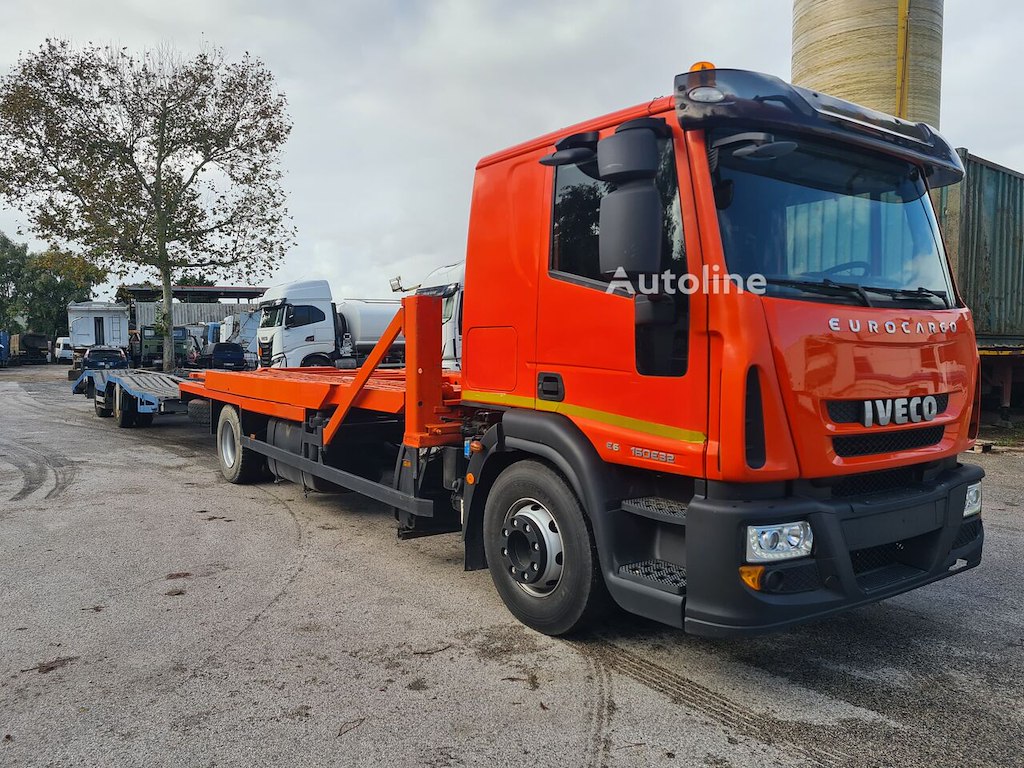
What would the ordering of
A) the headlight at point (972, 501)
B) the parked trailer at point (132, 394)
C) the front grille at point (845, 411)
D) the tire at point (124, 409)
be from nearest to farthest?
the front grille at point (845, 411) < the headlight at point (972, 501) < the parked trailer at point (132, 394) < the tire at point (124, 409)

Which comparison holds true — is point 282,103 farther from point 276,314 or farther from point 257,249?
point 276,314

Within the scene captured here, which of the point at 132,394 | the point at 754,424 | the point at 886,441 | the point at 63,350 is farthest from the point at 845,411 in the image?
the point at 63,350

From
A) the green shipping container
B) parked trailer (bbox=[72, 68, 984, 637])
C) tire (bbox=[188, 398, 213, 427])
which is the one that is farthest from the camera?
the green shipping container

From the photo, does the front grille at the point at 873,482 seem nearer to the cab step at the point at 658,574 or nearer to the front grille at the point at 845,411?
the front grille at the point at 845,411

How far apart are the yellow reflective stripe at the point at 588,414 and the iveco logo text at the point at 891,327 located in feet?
2.39

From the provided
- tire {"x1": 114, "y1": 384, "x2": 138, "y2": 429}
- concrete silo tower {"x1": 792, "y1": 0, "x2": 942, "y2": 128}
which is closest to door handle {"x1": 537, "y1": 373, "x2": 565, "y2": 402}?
concrete silo tower {"x1": 792, "y1": 0, "x2": 942, "y2": 128}

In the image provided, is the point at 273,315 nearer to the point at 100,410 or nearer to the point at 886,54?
the point at 100,410

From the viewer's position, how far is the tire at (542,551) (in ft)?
11.4

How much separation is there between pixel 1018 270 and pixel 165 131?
22.7m

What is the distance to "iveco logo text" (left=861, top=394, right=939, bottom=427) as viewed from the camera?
3.08 m

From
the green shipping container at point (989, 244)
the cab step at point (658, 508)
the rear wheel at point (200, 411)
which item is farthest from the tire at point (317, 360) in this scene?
the cab step at point (658, 508)

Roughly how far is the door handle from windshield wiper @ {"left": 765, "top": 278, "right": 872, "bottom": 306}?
3.59ft

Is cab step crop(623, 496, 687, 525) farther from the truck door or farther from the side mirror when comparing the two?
the side mirror

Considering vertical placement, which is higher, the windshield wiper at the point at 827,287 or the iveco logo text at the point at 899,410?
the windshield wiper at the point at 827,287
